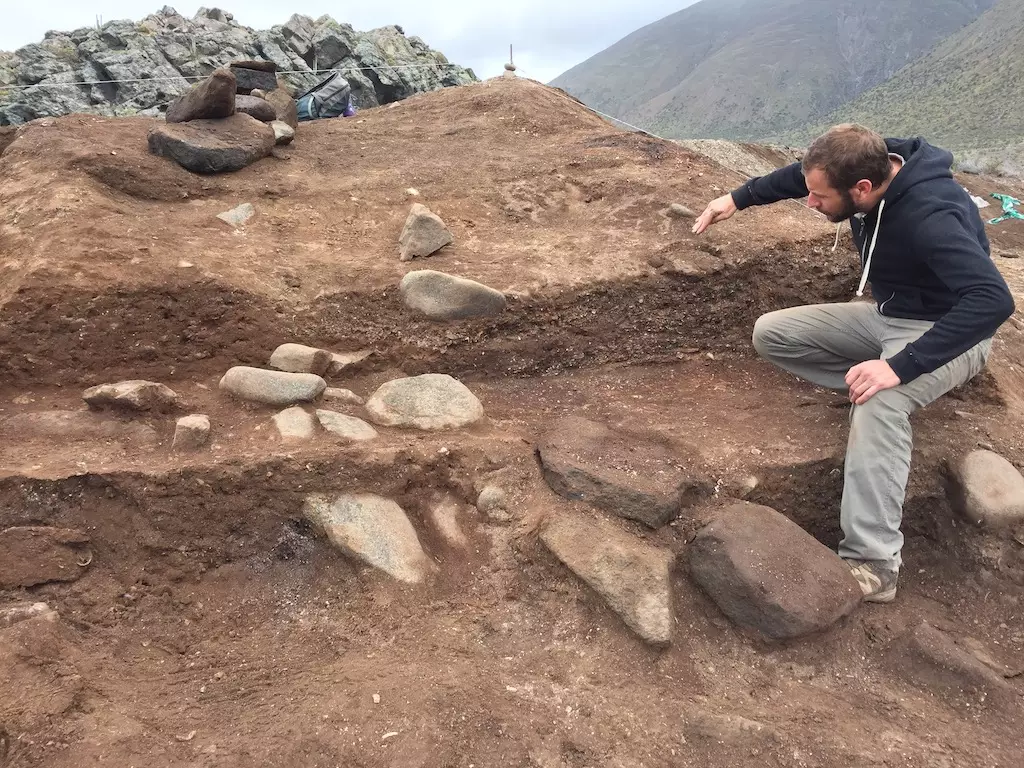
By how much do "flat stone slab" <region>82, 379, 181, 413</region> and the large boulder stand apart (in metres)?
2.73

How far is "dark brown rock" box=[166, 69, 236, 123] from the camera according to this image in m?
6.09

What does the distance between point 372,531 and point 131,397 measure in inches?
56.7

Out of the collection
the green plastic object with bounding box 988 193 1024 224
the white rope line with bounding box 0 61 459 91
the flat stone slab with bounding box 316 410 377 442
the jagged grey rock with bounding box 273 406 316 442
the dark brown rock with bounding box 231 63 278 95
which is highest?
the white rope line with bounding box 0 61 459 91

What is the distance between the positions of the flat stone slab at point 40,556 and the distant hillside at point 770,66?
6328 centimetres

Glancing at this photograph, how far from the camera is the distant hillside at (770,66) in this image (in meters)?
77.1

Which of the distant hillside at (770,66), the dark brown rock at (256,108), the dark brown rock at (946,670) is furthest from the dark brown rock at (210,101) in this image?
the distant hillside at (770,66)

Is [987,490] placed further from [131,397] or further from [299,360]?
[131,397]

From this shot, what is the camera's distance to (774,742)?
8.54 feet

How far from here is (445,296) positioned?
4.57m

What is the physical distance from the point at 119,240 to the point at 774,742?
A: 448 cm

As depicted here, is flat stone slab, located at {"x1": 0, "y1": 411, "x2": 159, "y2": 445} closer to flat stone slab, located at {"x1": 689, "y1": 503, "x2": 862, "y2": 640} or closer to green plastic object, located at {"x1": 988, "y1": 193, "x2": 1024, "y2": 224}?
flat stone slab, located at {"x1": 689, "y1": 503, "x2": 862, "y2": 640}

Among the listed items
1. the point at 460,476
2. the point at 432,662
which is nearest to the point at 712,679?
the point at 432,662

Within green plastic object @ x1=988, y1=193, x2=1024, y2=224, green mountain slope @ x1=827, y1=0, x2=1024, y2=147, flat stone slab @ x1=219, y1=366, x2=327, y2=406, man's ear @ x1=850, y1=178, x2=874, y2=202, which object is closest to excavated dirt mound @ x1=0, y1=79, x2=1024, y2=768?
flat stone slab @ x1=219, y1=366, x2=327, y2=406

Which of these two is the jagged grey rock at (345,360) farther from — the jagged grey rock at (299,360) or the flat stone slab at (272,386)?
the flat stone slab at (272,386)
